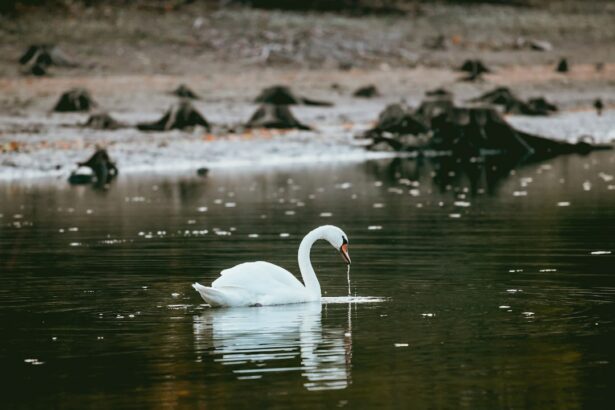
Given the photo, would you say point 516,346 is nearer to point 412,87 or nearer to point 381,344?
point 381,344

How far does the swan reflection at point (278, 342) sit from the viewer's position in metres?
9.58

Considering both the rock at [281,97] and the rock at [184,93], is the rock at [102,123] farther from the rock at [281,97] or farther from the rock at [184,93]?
the rock at [281,97]

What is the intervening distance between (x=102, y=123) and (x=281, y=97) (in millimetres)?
6028

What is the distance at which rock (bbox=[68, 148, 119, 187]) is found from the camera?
27312 mm

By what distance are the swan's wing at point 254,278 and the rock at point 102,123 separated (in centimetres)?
2114

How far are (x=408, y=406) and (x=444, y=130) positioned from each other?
25.0 metres

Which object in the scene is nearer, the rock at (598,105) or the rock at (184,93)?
the rock at (184,93)

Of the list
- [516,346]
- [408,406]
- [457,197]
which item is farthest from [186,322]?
[457,197]

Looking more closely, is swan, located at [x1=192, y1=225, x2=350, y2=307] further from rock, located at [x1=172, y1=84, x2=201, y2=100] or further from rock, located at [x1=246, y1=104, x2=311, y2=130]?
rock, located at [x1=172, y1=84, x2=201, y2=100]

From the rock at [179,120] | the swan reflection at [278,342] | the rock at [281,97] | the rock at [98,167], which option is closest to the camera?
the swan reflection at [278,342]

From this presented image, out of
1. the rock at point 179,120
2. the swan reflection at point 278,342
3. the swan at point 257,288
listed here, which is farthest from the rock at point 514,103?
the swan reflection at point 278,342

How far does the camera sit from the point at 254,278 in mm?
12297

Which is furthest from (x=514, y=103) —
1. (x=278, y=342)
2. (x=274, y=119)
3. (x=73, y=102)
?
(x=278, y=342)

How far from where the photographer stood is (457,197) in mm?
23469
